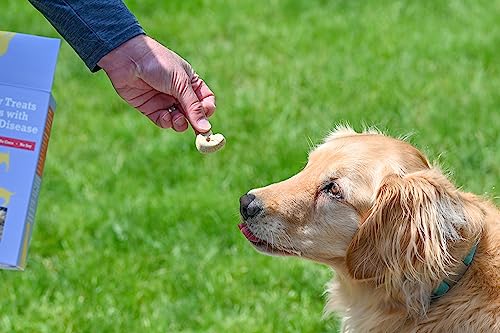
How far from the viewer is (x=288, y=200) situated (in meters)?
3.49

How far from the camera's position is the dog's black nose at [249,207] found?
3496mm

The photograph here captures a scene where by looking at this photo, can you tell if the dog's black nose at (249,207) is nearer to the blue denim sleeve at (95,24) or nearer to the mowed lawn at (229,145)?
the blue denim sleeve at (95,24)

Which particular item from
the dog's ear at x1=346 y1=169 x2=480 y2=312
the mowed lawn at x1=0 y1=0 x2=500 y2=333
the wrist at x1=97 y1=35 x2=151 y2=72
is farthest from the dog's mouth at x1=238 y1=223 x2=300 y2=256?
the mowed lawn at x1=0 y1=0 x2=500 y2=333

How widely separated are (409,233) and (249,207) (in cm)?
60

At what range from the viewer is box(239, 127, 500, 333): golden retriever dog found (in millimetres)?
3299

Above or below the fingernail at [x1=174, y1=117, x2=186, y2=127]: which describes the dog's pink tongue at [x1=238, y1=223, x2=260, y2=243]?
below

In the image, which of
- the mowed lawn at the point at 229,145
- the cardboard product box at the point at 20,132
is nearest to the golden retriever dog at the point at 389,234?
the cardboard product box at the point at 20,132

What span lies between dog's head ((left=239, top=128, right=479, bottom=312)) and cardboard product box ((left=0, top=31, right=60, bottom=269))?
2.61 feet

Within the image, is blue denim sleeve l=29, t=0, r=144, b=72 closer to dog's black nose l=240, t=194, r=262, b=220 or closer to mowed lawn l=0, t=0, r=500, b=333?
dog's black nose l=240, t=194, r=262, b=220

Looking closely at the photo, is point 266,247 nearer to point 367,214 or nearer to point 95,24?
point 367,214

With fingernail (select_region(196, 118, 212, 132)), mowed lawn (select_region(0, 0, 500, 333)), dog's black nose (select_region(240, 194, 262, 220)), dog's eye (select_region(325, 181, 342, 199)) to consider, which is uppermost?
fingernail (select_region(196, 118, 212, 132))

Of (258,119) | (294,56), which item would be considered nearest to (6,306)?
(258,119)

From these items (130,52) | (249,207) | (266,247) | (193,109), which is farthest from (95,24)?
(266,247)

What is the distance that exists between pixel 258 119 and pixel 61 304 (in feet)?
6.66
